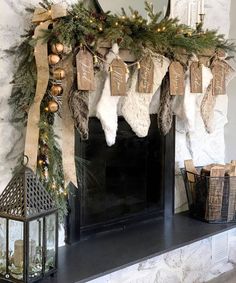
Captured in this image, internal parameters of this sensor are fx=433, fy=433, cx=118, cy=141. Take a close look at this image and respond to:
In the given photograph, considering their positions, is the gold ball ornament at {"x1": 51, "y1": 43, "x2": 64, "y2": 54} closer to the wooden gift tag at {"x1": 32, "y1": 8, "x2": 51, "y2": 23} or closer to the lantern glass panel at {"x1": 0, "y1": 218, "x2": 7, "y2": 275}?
the wooden gift tag at {"x1": 32, "y1": 8, "x2": 51, "y2": 23}

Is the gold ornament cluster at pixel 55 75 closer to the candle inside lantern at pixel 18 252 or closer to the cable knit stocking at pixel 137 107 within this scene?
the cable knit stocking at pixel 137 107

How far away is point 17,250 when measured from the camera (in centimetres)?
183

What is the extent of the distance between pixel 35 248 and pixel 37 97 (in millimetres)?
652

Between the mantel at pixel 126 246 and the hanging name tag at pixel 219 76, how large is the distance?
834mm

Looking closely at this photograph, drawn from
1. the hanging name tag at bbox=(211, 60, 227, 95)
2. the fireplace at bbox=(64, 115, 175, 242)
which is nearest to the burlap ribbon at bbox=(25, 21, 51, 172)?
the fireplace at bbox=(64, 115, 175, 242)

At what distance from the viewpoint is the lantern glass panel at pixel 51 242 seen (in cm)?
192

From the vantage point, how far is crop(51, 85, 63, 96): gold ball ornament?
192 cm

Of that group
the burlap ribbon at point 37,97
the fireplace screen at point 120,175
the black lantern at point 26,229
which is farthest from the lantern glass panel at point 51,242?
the fireplace screen at point 120,175

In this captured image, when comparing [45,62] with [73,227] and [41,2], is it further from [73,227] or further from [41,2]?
[73,227]

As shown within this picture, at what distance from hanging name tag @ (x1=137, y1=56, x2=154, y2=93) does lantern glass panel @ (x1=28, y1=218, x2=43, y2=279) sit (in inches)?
33.6

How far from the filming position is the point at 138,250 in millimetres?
2248

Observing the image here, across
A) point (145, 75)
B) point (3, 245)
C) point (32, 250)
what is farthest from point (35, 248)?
point (145, 75)

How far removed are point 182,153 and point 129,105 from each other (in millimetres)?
802

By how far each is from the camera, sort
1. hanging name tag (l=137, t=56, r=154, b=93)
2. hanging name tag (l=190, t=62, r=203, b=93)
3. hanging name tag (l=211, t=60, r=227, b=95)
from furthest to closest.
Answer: hanging name tag (l=211, t=60, r=227, b=95) → hanging name tag (l=190, t=62, r=203, b=93) → hanging name tag (l=137, t=56, r=154, b=93)
